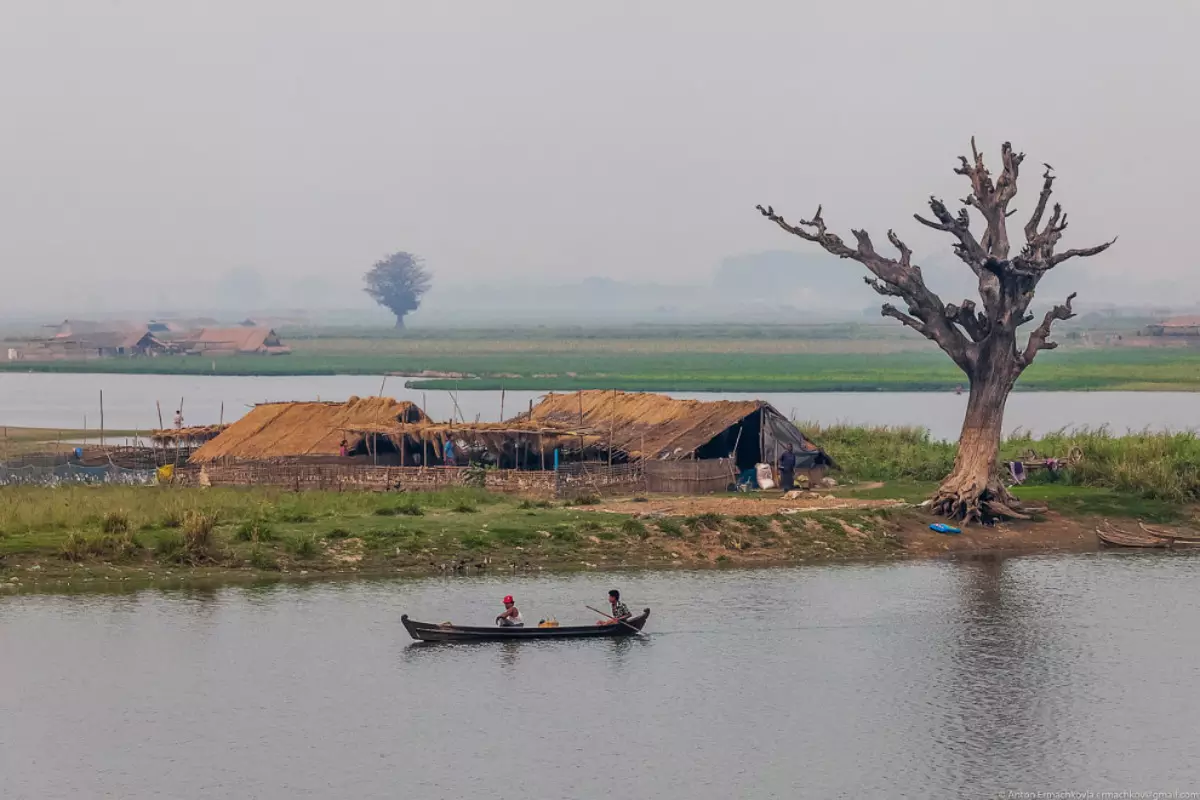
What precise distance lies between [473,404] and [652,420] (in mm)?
49552

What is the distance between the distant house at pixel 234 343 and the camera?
170 meters

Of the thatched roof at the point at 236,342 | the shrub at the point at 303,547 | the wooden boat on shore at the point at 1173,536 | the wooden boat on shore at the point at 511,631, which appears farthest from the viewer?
the thatched roof at the point at 236,342

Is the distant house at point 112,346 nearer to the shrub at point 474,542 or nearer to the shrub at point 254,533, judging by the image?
the shrub at point 254,533

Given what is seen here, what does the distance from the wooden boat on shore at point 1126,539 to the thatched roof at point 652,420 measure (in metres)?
10.7

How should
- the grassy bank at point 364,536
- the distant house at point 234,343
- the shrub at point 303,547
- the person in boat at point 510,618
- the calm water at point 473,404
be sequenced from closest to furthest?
the person in boat at point 510,618 < the grassy bank at point 364,536 < the shrub at point 303,547 < the calm water at point 473,404 < the distant house at point 234,343

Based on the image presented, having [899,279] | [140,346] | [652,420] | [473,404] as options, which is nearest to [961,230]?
[899,279]

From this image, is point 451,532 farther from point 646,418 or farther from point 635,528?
point 646,418

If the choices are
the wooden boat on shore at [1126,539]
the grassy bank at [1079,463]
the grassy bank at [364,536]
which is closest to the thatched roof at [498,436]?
the grassy bank at [364,536]

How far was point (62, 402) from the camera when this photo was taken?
350ft

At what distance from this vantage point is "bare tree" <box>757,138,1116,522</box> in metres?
43.3

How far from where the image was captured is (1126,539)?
43.3 m

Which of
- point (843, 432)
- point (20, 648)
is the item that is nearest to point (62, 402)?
point (843, 432)

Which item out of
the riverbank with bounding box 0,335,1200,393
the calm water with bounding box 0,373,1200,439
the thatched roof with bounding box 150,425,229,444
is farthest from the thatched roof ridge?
the riverbank with bounding box 0,335,1200,393

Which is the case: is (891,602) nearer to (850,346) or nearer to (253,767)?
(253,767)
